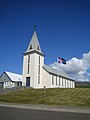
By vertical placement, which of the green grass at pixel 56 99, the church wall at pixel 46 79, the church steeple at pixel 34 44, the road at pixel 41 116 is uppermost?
the church steeple at pixel 34 44

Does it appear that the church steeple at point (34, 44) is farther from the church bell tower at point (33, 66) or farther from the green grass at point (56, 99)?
the green grass at point (56, 99)

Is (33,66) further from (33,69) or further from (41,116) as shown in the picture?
(41,116)

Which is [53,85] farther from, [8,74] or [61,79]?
[8,74]

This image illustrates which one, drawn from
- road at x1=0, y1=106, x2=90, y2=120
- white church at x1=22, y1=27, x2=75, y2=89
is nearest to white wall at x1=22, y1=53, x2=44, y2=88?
white church at x1=22, y1=27, x2=75, y2=89

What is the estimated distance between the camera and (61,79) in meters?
51.6

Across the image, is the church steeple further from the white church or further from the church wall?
the church wall

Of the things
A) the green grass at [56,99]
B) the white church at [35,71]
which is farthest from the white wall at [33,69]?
the green grass at [56,99]

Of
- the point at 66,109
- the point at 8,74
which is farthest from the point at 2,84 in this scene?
the point at 66,109

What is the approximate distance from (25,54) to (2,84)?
669 inches

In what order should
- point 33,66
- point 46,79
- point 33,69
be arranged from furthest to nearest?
point 46,79
point 33,66
point 33,69

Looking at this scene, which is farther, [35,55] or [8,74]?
[8,74]

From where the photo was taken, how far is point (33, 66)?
40.1m

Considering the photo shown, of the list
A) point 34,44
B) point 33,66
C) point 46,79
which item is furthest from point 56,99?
point 34,44

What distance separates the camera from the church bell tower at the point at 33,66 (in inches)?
1561
